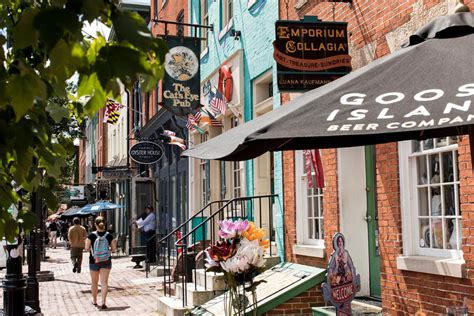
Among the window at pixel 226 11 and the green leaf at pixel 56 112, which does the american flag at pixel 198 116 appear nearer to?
the window at pixel 226 11

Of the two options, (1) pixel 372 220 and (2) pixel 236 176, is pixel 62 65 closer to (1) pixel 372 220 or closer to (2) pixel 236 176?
(1) pixel 372 220

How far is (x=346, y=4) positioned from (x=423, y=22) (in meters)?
2.03

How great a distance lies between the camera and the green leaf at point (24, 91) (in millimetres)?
1816

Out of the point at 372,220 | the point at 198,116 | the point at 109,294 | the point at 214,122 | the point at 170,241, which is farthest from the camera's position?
the point at 170,241

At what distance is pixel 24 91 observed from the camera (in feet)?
6.03

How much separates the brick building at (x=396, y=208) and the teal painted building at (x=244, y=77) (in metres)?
1.60

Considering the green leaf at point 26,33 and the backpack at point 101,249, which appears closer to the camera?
the green leaf at point 26,33

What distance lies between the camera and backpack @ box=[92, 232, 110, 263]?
38.9 feet

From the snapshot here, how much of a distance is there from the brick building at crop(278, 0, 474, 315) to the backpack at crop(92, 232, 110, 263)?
4.00 meters

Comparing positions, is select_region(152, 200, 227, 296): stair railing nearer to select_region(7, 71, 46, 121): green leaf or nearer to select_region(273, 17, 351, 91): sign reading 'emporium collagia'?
select_region(273, 17, 351, 91): sign reading 'emporium collagia'

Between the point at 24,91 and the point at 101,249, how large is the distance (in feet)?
34.0

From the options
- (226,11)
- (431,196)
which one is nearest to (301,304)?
(431,196)

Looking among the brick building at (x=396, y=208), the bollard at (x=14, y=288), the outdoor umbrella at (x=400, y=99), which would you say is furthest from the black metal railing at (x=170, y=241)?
the outdoor umbrella at (x=400, y=99)

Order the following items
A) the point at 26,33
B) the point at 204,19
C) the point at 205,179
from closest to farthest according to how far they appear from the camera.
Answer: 1. the point at 26,33
2. the point at 205,179
3. the point at 204,19
